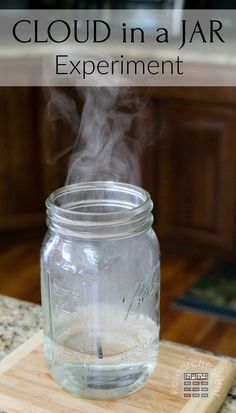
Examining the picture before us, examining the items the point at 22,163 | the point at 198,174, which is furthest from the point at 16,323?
the point at 22,163

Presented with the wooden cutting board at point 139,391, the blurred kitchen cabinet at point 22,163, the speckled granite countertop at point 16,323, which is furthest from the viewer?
the blurred kitchen cabinet at point 22,163

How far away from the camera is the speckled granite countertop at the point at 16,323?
2.86ft

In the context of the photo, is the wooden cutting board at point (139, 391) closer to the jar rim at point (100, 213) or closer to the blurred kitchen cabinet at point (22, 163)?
the jar rim at point (100, 213)

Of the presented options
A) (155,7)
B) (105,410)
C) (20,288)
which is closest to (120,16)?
(155,7)

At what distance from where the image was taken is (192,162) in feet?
8.11

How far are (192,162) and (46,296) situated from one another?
67.9 inches

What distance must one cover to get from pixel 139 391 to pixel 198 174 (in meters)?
1.76

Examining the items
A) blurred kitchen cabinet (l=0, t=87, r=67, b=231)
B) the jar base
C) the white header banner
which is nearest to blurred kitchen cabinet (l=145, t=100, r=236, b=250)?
the white header banner

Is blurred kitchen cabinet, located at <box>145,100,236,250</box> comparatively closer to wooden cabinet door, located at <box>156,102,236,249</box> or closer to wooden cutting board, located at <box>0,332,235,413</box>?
wooden cabinet door, located at <box>156,102,236,249</box>

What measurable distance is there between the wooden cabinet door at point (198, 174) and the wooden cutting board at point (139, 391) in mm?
1626

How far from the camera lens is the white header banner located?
7.72 feet

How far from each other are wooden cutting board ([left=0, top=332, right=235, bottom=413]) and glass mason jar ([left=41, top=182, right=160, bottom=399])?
0.04 ft

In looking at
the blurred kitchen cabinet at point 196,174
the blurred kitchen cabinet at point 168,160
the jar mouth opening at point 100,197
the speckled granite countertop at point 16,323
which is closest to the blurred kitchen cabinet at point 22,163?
the blurred kitchen cabinet at point 168,160

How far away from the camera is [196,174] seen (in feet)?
8.13
